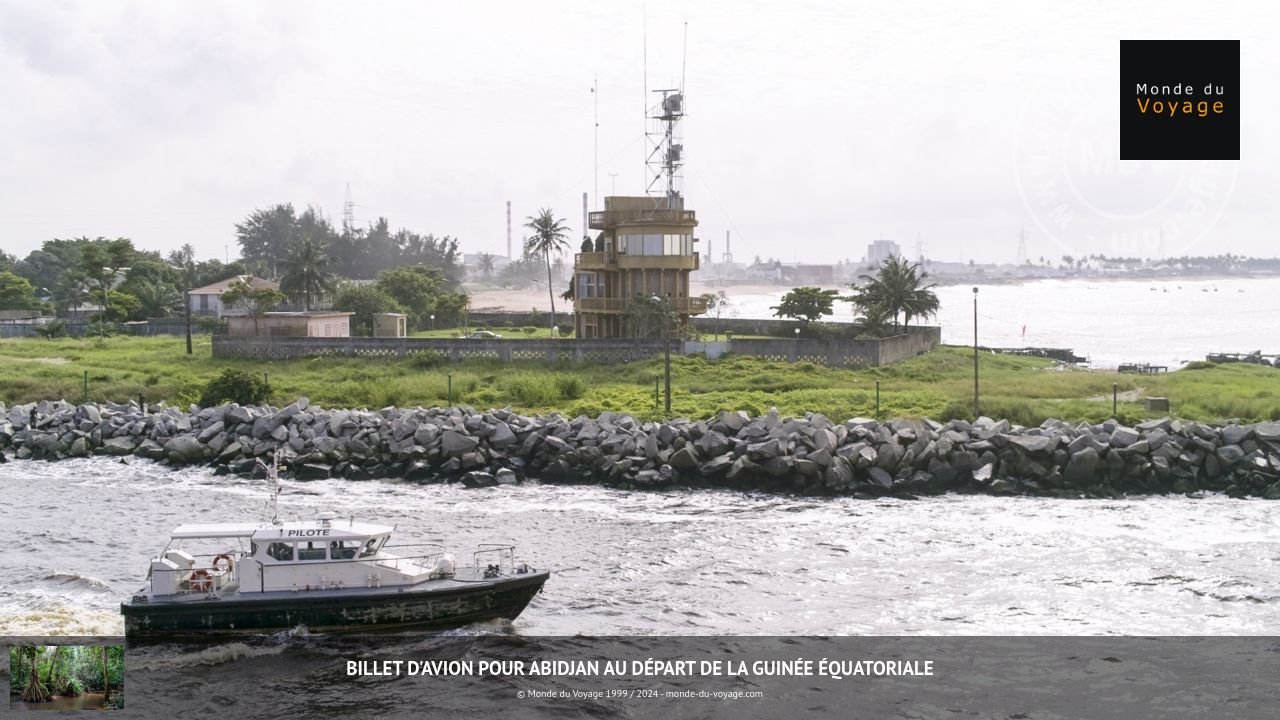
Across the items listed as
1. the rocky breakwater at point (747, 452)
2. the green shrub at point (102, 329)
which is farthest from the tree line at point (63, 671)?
the green shrub at point (102, 329)

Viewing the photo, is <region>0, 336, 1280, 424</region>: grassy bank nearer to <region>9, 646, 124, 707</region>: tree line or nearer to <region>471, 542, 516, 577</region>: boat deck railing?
<region>471, 542, 516, 577</region>: boat deck railing

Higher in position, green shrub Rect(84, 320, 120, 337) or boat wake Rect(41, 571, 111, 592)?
green shrub Rect(84, 320, 120, 337)

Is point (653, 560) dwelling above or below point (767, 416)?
below

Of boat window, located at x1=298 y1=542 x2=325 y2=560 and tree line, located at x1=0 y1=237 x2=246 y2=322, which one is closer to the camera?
boat window, located at x1=298 y1=542 x2=325 y2=560

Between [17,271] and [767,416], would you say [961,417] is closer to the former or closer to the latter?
[767,416]

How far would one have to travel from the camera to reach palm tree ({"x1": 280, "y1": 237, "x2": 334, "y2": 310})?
104625 mm

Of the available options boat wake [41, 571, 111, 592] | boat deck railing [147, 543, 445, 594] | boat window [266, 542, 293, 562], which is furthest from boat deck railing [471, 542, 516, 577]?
boat wake [41, 571, 111, 592]

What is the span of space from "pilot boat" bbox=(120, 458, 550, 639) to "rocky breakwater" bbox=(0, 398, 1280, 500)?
53.2 ft

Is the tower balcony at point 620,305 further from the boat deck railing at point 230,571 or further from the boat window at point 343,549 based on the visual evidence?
the boat window at point 343,549

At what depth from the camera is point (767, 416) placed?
161 ft

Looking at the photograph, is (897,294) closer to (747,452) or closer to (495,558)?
(747,452)

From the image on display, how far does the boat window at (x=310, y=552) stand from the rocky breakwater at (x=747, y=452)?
1658 centimetres

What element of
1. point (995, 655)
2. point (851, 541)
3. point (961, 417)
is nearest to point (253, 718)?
point (995, 655)

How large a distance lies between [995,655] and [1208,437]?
24.1 meters
